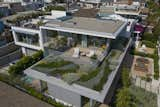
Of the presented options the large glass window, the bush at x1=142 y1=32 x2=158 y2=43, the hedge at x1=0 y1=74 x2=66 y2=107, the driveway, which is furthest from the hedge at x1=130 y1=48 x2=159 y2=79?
the large glass window

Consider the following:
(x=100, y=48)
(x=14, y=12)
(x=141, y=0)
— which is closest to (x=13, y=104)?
(x=100, y=48)

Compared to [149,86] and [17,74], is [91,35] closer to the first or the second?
[149,86]

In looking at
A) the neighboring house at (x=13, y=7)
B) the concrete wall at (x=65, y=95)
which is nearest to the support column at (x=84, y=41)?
the concrete wall at (x=65, y=95)

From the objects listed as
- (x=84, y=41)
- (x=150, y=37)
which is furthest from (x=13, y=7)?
(x=84, y=41)

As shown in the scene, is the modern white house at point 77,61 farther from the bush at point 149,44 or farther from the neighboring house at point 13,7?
the neighboring house at point 13,7

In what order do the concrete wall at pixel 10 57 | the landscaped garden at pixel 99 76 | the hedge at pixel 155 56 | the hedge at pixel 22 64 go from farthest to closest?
the concrete wall at pixel 10 57 → the hedge at pixel 155 56 → the hedge at pixel 22 64 → the landscaped garden at pixel 99 76

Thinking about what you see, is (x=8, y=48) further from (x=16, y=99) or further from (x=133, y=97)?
(x=133, y=97)

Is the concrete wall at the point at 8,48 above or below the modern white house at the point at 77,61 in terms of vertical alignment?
below
